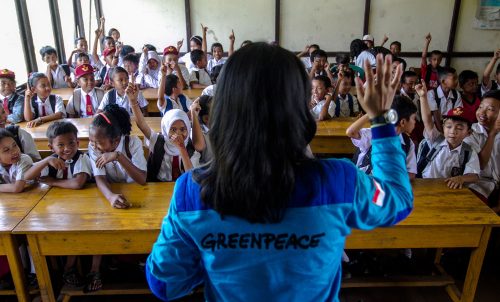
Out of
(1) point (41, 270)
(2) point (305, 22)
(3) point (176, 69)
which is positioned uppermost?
(2) point (305, 22)

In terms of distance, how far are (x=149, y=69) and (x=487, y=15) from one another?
5753 millimetres

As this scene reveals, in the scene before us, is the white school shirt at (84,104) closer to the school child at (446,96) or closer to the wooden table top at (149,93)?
the wooden table top at (149,93)

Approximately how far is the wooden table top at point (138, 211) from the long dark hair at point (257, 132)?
1182 mm

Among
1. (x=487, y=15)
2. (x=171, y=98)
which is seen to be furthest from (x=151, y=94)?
(x=487, y=15)

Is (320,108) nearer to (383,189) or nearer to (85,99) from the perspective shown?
(85,99)

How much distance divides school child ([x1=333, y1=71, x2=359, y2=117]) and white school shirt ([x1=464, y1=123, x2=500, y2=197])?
147 cm

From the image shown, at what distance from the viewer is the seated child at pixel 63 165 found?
2.19 metres

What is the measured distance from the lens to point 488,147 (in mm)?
2477

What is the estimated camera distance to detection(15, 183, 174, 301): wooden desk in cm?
182

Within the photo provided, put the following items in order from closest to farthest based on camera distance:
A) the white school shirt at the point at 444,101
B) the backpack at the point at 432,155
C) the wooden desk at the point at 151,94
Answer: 1. the backpack at the point at 432,155
2. the white school shirt at the point at 444,101
3. the wooden desk at the point at 151,94

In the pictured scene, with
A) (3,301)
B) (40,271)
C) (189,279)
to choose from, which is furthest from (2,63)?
(189,279)

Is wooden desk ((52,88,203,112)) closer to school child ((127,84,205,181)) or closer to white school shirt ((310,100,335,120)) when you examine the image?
white school shirt ((310,100,335,120))

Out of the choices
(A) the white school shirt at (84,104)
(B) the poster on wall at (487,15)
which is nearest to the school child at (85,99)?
(A) the white school shirt at (84,104)

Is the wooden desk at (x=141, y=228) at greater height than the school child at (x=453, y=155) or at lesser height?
lesser
